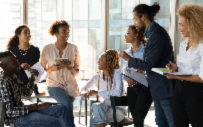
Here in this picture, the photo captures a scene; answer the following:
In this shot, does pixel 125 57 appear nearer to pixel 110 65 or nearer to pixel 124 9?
pixel 110 65

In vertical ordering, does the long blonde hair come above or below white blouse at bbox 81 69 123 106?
above

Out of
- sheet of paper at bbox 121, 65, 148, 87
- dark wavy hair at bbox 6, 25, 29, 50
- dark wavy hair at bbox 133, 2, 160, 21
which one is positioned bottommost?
→ sheet of paper at bbox 121, 65, 148, 87

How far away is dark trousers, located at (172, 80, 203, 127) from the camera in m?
1.83

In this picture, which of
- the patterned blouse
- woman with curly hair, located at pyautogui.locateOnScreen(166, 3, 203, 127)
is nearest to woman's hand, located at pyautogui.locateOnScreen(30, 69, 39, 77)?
the patterned blouse

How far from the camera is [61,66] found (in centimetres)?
320

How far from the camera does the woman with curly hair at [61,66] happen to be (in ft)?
10.4

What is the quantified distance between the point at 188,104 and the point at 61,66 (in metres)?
1.80

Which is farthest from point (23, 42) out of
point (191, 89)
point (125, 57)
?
point (191, 89)

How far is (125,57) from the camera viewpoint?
2393 mm

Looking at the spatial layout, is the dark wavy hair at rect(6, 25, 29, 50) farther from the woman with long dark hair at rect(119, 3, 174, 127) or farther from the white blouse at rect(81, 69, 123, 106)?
the woman with long dark hair at rect(119, 3, 174, 127)

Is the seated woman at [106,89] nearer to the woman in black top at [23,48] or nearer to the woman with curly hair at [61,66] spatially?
the woman with curly hair at [61,66]

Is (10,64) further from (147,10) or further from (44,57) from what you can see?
(147,10)

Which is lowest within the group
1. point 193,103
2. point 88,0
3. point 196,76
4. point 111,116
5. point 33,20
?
point 111,116

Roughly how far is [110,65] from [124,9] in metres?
2.13
